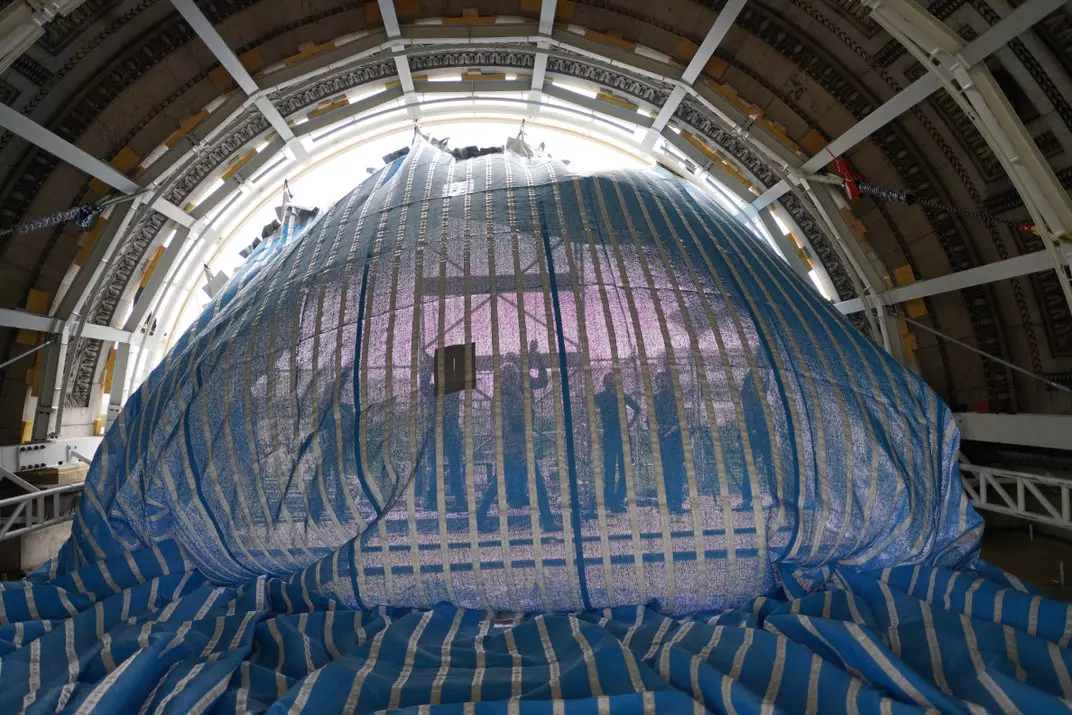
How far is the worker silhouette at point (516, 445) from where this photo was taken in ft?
6.57

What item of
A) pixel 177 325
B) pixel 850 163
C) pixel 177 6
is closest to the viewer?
pixel 177 6

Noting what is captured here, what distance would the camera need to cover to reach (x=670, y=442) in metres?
2.07

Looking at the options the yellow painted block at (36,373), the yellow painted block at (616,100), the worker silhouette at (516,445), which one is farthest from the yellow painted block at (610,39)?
the yellow painted block at (36,373)

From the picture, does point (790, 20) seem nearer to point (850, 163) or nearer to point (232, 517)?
point (850, 163)

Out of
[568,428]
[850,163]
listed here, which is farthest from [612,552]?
[850,163]

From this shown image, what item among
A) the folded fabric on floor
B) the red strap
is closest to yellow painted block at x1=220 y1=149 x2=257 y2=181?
the folded fabric on floor

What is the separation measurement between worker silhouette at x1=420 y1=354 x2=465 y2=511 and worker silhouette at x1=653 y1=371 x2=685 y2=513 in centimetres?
64

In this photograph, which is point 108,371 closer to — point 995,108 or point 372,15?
point 372,15

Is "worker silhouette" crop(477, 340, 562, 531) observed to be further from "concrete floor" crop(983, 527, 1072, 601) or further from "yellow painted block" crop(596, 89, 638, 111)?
"yellow painted block" crop(596, 89, 638, 111)

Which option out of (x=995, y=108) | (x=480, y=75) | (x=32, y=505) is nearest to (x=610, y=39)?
(x=480, y=75)

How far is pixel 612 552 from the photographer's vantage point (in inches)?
78.4

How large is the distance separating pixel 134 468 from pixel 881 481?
2568mm

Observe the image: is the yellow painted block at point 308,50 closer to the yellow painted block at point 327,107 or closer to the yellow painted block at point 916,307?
the yellow painted block at point 327,107

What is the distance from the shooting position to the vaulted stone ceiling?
13.2ft
